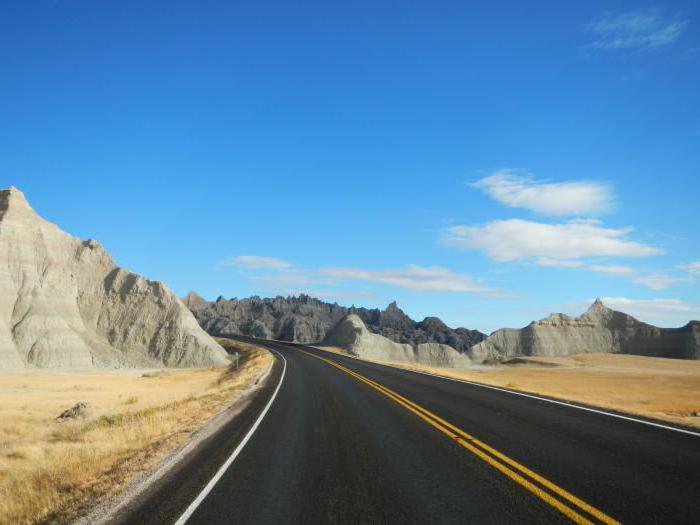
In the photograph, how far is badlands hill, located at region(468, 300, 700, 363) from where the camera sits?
9969 centimetres

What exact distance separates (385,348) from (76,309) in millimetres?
53702

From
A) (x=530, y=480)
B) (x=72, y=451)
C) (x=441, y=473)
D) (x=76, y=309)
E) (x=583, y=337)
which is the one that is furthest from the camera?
(x=583, y=337)

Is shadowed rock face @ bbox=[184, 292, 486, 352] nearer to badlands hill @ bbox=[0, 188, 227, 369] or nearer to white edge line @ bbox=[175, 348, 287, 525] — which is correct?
badlands hill @ bbox=[0, 188, 227, 369]

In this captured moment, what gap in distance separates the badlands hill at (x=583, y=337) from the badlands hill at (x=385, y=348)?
870 cm

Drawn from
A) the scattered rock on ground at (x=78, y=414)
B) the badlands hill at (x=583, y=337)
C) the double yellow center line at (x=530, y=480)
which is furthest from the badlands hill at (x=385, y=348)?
the double yellow center line at (x=530, y=480)

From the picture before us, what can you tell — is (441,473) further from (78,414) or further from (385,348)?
(385,348)

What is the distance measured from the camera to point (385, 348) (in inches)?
3703

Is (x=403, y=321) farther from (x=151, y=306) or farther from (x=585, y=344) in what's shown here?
(x=151, y=306)

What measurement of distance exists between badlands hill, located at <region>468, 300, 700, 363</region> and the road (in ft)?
306

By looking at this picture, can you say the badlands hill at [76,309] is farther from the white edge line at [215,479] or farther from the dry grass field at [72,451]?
the white edge line at [215,479]

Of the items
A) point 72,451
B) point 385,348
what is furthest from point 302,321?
point 72,451

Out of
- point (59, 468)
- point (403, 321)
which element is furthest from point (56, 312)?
point (403, 321)

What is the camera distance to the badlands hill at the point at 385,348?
3516 inches

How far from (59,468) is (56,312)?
5466cm
